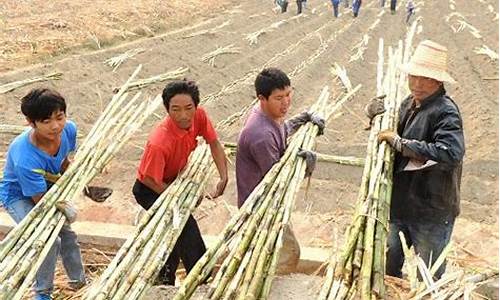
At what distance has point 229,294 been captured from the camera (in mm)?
2146

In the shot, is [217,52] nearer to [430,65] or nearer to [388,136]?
[388,136]

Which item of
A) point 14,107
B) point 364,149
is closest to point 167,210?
point 364,149

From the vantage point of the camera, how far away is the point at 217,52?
10766 millimetres

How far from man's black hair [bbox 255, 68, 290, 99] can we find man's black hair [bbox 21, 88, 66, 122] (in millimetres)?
894

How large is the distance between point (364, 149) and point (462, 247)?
2228mm

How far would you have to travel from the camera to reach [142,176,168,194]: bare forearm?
9.51 feet

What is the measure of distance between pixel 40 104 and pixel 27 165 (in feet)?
0.96

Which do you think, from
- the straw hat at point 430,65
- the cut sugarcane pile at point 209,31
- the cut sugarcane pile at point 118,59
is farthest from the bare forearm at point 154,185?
the cut sugarcane pile at point 209,31

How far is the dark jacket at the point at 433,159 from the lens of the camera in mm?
2541

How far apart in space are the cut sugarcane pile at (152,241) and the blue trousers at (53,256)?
0.37 m

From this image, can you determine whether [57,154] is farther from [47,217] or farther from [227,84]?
[227,84]

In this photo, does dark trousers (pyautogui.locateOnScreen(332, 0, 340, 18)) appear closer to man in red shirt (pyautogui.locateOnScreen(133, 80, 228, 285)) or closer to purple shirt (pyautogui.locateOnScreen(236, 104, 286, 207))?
man in red shirt (pyautogui.locateOnScreen(133, 80, 228, 285))

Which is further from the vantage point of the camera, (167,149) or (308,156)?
(308,156)

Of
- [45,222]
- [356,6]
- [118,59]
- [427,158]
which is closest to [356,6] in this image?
[356,6]
